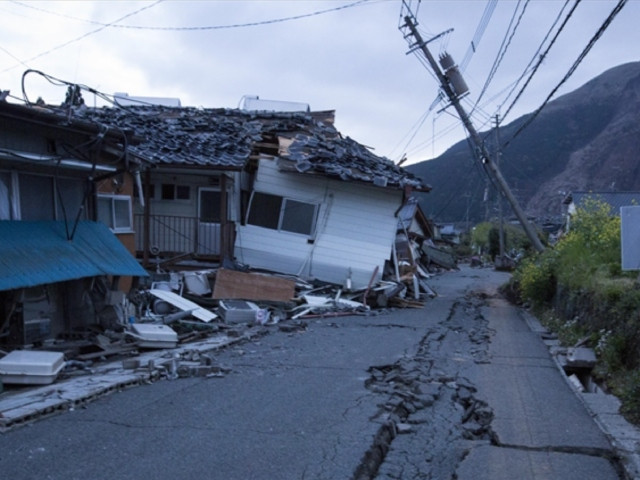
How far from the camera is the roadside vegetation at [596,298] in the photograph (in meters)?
8.51

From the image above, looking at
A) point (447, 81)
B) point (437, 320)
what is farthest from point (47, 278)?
point (447, 81)

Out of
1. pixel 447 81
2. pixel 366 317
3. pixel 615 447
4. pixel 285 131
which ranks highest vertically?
pixel 447 81

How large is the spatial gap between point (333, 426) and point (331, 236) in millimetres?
13525

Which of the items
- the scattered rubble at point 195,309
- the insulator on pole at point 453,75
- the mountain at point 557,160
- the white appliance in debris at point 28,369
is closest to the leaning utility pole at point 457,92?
the insulator on pole at point 453,75

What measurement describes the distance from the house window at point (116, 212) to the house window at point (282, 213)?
5.39m

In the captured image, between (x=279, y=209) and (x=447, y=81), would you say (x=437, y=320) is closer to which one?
(x=279, y=209)

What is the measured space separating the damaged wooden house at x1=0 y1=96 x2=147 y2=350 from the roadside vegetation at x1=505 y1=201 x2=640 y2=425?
8169 millimetres

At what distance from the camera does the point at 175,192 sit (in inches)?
752

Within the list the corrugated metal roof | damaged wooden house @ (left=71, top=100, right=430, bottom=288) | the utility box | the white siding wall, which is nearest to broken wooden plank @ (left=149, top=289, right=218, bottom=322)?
the corrugated metal roof

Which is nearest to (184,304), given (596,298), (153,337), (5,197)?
(153,337)

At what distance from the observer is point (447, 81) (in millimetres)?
22875

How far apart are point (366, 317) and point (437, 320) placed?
1833mm

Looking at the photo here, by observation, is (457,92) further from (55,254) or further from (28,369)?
(28,369)

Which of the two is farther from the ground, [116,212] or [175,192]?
[175,192]
